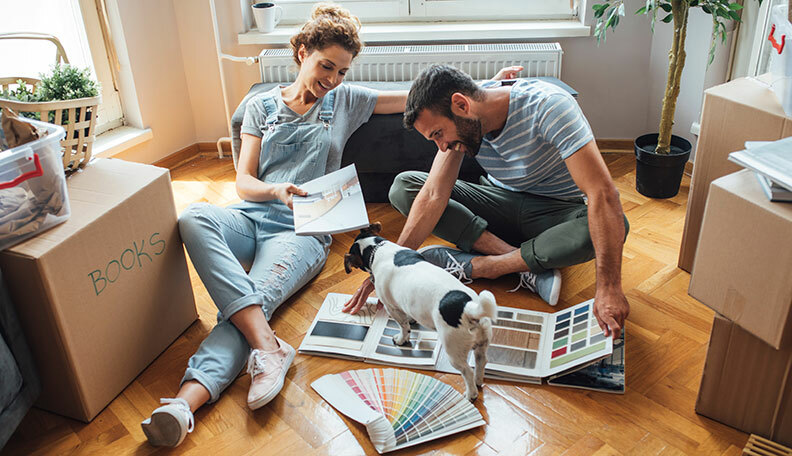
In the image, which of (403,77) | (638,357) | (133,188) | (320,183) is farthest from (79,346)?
(403,77)

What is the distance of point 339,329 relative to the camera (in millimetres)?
1867

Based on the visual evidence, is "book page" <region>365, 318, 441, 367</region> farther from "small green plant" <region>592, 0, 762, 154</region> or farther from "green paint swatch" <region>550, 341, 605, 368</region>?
"small green plant" <region>592, 0, 762, 154</region>

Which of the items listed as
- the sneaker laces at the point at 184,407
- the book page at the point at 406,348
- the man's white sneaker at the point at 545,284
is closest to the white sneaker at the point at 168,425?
the sneaker laces at the point at 184,407

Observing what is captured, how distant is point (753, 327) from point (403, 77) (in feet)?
6.02

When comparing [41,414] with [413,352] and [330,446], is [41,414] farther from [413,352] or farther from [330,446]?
[413,352]

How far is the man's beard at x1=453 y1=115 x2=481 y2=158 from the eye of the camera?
67.8 inches

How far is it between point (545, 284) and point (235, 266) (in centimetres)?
88

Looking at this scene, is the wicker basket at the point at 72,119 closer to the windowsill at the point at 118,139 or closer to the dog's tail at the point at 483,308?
the windowsill at the point at 118,139

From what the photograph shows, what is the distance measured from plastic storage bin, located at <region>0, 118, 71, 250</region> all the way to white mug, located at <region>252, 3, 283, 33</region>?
1495 mm

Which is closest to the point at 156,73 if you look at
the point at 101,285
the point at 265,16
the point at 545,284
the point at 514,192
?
the point at 265,16

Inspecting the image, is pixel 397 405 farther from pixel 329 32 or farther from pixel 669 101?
pixel 669 101

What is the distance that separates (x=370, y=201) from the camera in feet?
8.84

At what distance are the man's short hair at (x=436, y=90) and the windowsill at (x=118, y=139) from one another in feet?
5.07

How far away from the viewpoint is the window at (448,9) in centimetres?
290
